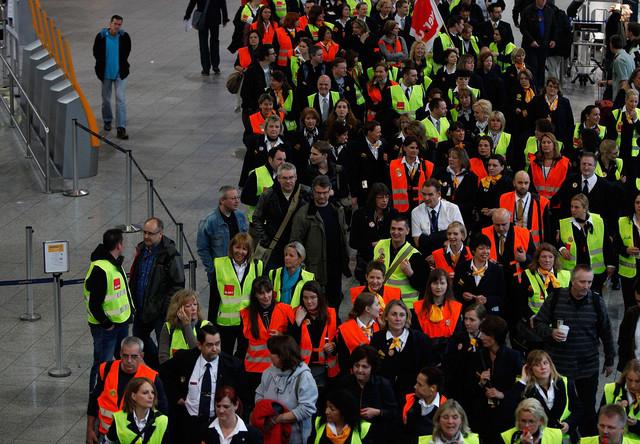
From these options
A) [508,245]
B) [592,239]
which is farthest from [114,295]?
[592,239]

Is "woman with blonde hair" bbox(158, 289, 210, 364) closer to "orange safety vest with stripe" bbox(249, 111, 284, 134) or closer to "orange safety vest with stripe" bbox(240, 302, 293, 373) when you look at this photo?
A: "orange safety vest with stripe" bbox(240, 302, 293, 373)

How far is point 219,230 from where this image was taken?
48.8 feet

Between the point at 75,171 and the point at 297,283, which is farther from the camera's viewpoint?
the point at 75,171

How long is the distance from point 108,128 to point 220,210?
8.94 metres

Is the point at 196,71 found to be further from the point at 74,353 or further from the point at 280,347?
the point at 280,347

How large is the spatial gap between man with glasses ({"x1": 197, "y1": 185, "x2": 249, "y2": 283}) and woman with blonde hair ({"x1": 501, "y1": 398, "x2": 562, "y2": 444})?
474cm

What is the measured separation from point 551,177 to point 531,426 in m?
6.46

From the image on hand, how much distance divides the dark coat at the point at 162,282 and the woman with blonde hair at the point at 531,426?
4089mm

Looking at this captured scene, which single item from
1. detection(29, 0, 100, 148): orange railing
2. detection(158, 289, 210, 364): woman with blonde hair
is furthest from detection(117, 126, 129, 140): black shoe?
detection(158, 289, 210, 364): woman with blonde hair

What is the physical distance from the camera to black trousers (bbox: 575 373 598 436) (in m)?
12.9

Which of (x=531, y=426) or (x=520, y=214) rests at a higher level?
(x=520, y=214)

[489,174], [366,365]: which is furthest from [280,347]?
[489,174]

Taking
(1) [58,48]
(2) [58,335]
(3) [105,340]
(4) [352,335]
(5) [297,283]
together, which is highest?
(1) [58,48]

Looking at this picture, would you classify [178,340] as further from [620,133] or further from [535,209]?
[620,133]
